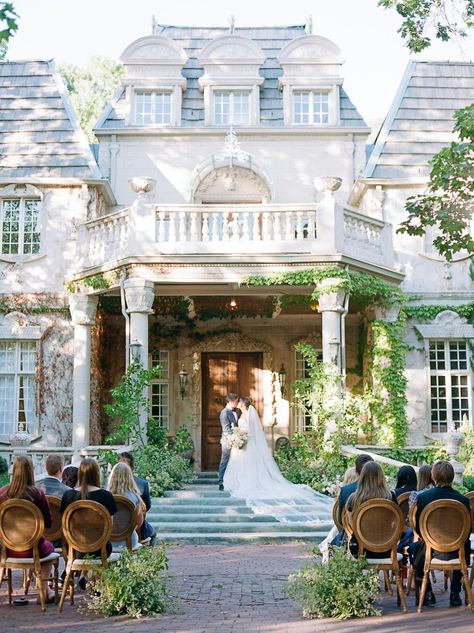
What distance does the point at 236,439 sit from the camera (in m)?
15.5

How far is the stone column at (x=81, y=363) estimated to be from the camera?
56.9 ft

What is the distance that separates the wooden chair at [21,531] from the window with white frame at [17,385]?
11.0 m

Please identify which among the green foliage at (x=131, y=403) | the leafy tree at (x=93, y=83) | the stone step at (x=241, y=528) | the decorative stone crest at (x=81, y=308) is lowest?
the stone step at (x=241, y=528)

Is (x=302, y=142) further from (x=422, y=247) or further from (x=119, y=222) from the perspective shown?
(x=119, y=222)

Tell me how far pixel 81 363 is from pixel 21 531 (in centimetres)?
978

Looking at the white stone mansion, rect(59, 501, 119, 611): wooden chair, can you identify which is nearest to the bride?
→ the white stone mansion

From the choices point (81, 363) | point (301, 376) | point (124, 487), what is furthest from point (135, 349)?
point (124, 487)

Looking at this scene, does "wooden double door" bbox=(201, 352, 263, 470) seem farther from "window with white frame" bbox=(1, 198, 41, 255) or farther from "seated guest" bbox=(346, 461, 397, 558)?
"seated guest" bbox=(346, 461, 397, 558)

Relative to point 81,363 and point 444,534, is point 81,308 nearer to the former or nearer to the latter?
point 81,363

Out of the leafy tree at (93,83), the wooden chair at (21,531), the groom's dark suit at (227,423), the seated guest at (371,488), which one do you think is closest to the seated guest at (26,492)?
the wooden chair at (21,531)

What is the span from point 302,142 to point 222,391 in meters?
6.15

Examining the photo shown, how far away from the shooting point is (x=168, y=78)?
20.5 metres

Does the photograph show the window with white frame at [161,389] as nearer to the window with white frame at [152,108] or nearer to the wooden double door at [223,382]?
the wooden double door at [223,382]

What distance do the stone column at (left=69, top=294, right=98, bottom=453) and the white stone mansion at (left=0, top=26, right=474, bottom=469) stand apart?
30mm
